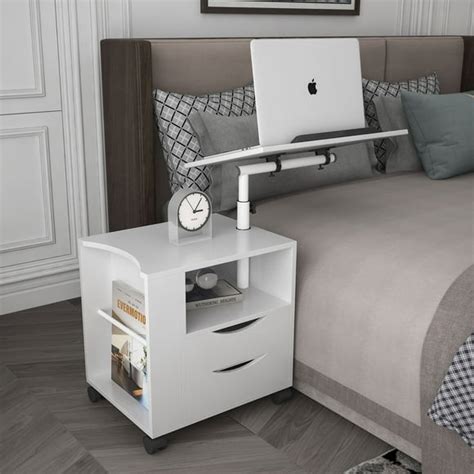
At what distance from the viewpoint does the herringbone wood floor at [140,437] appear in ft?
6.14

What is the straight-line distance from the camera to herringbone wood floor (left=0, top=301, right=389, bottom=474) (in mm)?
1872

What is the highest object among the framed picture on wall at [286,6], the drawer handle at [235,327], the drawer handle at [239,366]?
the framed picture on wall at [286,6]

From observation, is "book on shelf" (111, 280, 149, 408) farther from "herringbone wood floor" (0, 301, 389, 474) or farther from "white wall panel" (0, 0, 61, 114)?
"white wall panel" (0, 0, 61, 114)

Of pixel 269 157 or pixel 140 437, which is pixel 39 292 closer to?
pixel 140 437

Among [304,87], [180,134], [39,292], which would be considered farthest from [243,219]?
[39,292]

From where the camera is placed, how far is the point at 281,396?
85.3 inches

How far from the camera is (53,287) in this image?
117 inches

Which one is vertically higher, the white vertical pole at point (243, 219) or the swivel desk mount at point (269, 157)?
the swivel desk mount at point (269, 157)

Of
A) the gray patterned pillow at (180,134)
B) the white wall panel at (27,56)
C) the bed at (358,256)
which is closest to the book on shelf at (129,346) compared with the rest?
the bed at (358,256)

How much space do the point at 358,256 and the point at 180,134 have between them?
2.85 ft

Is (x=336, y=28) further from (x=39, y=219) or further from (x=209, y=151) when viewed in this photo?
(x=39, y=219)

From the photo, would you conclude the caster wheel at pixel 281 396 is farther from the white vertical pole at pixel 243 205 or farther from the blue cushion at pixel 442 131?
the blue cushion at pixel 442 131

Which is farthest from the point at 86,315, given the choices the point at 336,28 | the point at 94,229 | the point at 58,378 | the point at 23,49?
the point at 336,28

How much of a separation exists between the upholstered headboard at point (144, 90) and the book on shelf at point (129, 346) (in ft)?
2.17
